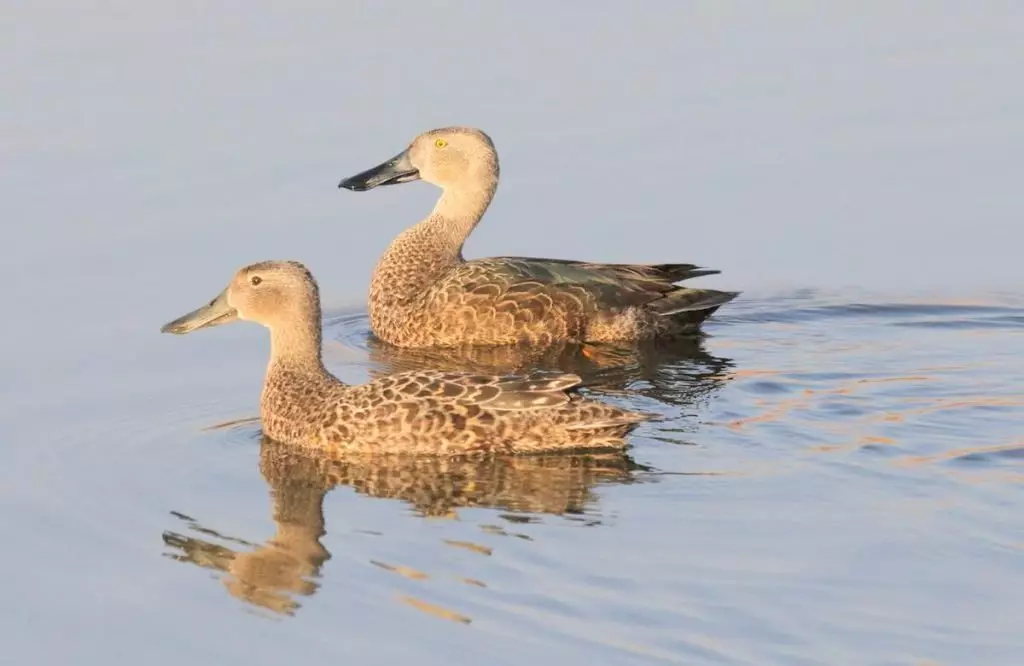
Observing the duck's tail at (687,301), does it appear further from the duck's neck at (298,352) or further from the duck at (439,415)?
the duck's neck at (298,352)

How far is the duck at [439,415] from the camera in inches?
405

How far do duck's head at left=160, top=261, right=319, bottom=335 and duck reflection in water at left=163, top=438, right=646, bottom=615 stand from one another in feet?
2.23

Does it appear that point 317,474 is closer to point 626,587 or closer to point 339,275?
point 626,587

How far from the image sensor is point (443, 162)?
14.0m

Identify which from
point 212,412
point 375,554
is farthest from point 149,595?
point 212,412

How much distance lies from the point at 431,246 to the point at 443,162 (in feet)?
2.18

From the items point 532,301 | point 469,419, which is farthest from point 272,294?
point 532,301

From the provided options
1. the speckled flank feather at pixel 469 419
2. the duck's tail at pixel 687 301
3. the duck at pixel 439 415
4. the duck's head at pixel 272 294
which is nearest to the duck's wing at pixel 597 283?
the duck's tail at pixel 687 301

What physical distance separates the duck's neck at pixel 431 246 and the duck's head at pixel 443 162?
6 cm

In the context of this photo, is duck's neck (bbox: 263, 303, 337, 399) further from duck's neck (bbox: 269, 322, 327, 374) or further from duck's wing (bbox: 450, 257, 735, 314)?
duck's wing (bbox: 450, 257, 735, 314)

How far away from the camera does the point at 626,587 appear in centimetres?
835

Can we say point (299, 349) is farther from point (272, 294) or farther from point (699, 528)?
point (699, 528)

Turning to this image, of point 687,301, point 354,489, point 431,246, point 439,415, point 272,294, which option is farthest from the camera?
point 431,246

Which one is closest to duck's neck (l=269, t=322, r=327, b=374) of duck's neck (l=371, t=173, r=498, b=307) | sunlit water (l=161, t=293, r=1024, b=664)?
sunlit water (l=161, t=293, r=1024, b=664)
